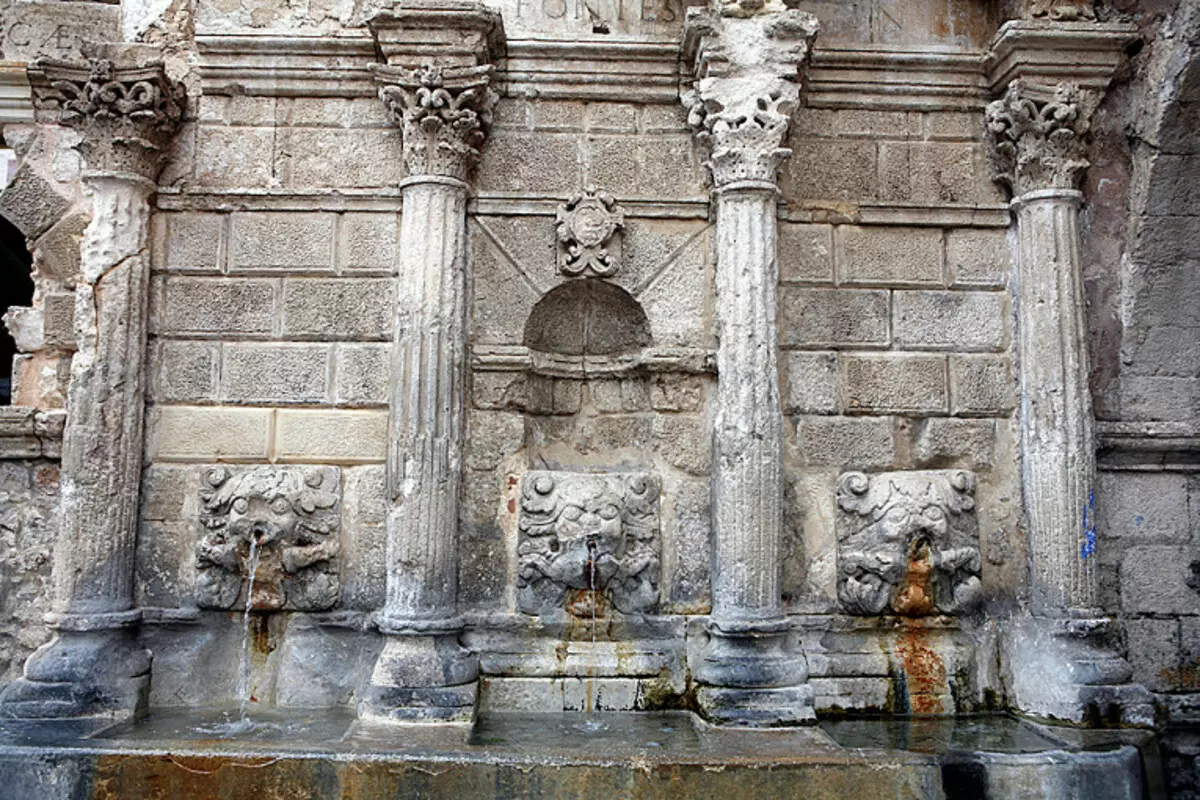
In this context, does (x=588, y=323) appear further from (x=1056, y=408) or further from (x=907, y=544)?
(x=1056, y=408)

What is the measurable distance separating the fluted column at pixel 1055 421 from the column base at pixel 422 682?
114 inches

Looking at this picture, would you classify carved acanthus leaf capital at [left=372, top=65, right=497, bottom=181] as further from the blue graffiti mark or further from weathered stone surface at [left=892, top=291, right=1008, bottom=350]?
the blue graffiti mark

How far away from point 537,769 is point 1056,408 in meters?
3.24

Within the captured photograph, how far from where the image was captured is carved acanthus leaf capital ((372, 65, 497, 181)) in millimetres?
5098

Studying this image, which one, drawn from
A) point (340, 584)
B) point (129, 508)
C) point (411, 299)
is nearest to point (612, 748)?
point (340, 584)

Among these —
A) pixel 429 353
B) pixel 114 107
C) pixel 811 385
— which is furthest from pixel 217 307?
pixel 811 385

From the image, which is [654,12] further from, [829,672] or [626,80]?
[829,672]

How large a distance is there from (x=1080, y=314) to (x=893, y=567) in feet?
5.54

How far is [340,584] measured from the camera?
5.14 m

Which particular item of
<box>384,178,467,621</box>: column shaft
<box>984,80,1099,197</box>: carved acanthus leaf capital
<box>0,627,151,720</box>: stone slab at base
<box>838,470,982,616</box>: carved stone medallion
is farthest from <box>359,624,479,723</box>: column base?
<box>984,80,1099,197</box>: carved acanthus leaf capital

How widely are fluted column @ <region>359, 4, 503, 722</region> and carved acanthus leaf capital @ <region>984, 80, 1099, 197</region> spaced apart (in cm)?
285

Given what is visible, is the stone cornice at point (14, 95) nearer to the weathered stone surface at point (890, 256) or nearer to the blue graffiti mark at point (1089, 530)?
the weathered stone surface at point (890, 256)

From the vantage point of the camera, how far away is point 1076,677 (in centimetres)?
482

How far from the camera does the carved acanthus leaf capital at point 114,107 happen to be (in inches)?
200
